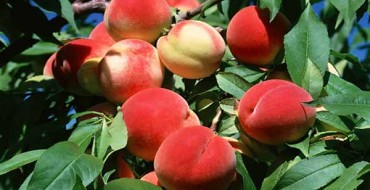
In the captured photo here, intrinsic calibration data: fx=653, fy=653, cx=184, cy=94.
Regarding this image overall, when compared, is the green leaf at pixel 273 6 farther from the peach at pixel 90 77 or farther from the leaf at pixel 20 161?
the leaf at pixel 20 161

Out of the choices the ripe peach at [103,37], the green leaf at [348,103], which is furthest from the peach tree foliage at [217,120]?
the ripe peach at [103,37]

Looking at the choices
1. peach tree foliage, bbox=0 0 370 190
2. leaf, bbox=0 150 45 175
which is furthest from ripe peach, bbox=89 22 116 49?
leaf, bbox=0 150 45 175

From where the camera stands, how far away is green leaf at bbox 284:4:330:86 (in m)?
1.13

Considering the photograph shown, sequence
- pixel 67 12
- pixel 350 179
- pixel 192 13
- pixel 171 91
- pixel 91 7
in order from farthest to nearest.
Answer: pixel 91 7, pixel 192 13, pixel 67 12, pixel 171 91, pixel 350 179

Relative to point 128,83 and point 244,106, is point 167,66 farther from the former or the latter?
point 244,106

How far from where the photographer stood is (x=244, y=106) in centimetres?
107

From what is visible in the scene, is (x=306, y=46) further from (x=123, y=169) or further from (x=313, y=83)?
(x=123, y=169)

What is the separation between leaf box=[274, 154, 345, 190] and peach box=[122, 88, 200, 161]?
0.70 ft

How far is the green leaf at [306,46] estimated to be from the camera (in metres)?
1.13

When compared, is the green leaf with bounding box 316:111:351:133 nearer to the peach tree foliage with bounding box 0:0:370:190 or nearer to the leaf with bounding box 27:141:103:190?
the peach tree foliage with bounding box 0:0:370:190

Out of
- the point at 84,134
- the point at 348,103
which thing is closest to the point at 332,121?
the point at 348,103

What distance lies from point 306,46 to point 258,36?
0.10m

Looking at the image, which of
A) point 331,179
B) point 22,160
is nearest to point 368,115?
point 331,179

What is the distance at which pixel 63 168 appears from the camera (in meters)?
0.95
